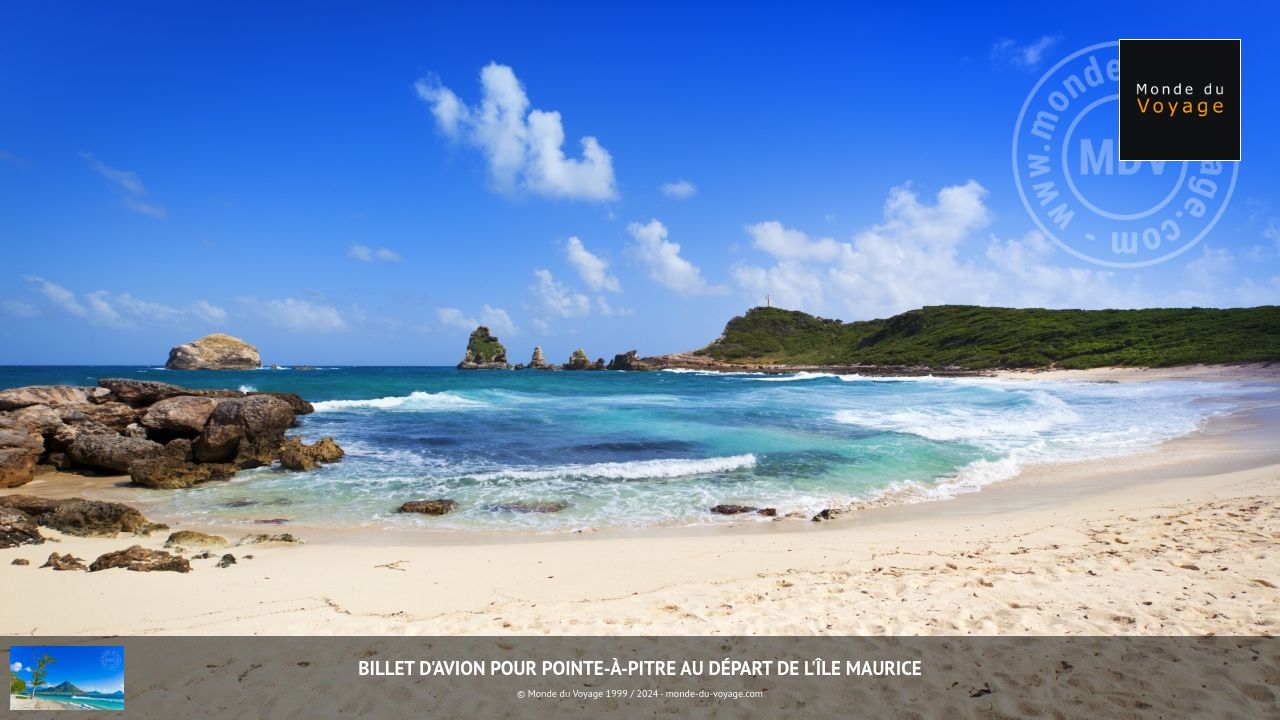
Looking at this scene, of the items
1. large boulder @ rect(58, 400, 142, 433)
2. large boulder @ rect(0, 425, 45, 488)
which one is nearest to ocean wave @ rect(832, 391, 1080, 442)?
large boulder @ rect(0, 425, 45, 488)

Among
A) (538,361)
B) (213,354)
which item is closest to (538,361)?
(538,361)

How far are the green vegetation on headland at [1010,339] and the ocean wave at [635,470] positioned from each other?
48576 mm

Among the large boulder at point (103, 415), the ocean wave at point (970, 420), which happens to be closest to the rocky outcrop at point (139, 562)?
the large boulder at point (103, 415)

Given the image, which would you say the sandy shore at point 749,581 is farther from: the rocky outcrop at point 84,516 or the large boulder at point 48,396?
the large boulder at point 48,396

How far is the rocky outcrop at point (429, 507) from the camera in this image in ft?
31.7

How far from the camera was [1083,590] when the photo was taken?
505 cm

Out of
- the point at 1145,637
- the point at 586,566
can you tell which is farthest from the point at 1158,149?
the point at 586,566

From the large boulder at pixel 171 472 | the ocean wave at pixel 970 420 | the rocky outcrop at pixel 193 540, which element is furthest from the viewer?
the ocean wave at pixel 970 420

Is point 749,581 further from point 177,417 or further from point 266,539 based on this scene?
point 177,417

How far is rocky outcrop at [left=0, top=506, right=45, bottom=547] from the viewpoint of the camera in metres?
7.08

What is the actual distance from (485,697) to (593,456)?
11.2 m

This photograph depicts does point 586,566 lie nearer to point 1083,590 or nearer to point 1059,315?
point 1083,590

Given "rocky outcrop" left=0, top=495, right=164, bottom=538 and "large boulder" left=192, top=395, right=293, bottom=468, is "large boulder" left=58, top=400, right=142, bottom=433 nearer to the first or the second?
"large boulder" left=192, top=395, right=293, bottom=468

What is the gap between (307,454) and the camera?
44.7ft
